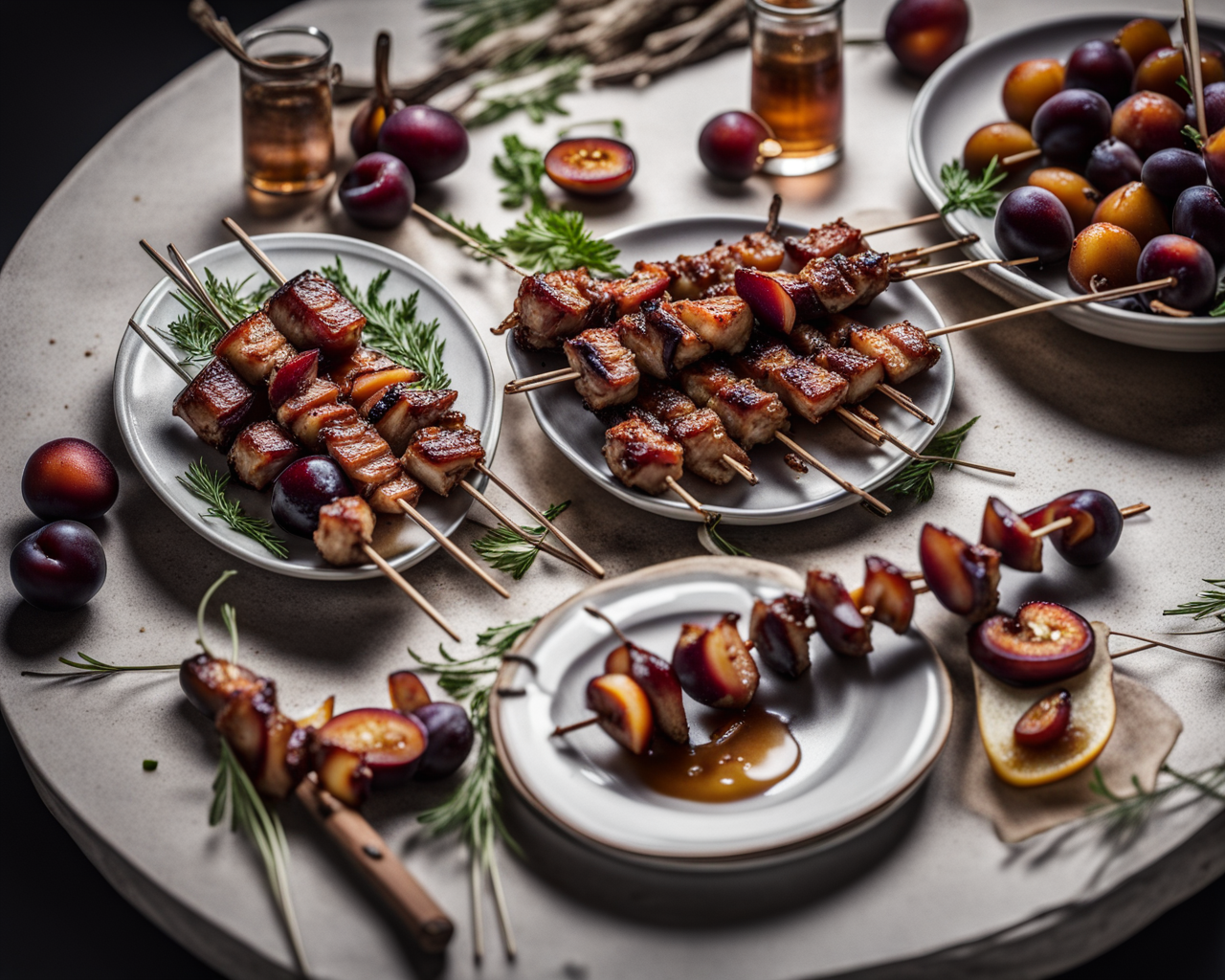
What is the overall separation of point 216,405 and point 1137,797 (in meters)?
2.05

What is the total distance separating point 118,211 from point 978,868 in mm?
2970

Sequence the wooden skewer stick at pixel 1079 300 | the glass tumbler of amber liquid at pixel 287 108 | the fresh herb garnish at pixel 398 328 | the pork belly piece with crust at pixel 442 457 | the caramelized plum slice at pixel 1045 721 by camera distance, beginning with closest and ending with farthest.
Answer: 1. the caramelized plum slice at pixel 1045 721
2. the pork belly piece with crust at pixel 442 457
3. the wooden skewer stick at pixel 1079 300
4. the fresh herb garnish at pixel 398 328
5. the glass tumbler of amber liquid at pixel 287 108

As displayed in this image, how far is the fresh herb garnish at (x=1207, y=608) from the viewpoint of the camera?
251 centimetres

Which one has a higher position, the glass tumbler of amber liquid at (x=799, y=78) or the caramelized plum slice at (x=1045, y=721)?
the glass tumbler of amber liquid at (x=799, y=78)

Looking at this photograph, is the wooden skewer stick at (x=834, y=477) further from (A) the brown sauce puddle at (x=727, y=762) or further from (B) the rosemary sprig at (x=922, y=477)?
(A) the brown sauce puddle at (x=727, y=762)

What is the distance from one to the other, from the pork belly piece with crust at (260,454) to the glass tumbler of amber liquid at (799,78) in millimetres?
1833

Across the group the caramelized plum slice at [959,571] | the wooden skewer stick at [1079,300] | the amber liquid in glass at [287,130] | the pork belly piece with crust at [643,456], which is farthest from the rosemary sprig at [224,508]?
the wooden skewer stick at [1079,300]

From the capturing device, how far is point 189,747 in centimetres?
236

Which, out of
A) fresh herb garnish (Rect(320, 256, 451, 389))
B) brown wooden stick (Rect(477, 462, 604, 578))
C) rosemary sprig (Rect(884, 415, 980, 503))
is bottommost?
rosemary sprig (Rect(884, 415, 980, 503))

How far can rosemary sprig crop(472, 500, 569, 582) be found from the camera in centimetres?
266

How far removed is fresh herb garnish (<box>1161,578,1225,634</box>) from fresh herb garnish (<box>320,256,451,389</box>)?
1724mm

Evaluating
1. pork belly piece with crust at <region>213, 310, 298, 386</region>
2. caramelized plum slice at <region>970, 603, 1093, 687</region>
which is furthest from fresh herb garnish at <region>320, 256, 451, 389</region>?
caramelized plum slice at <region>970, 603, 1093, 687</region>

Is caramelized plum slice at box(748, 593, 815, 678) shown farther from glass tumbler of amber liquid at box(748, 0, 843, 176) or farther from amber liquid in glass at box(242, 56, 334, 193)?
amber liquid in glass at box(242, 56, 334, 193)

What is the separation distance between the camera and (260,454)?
8.60 feet
